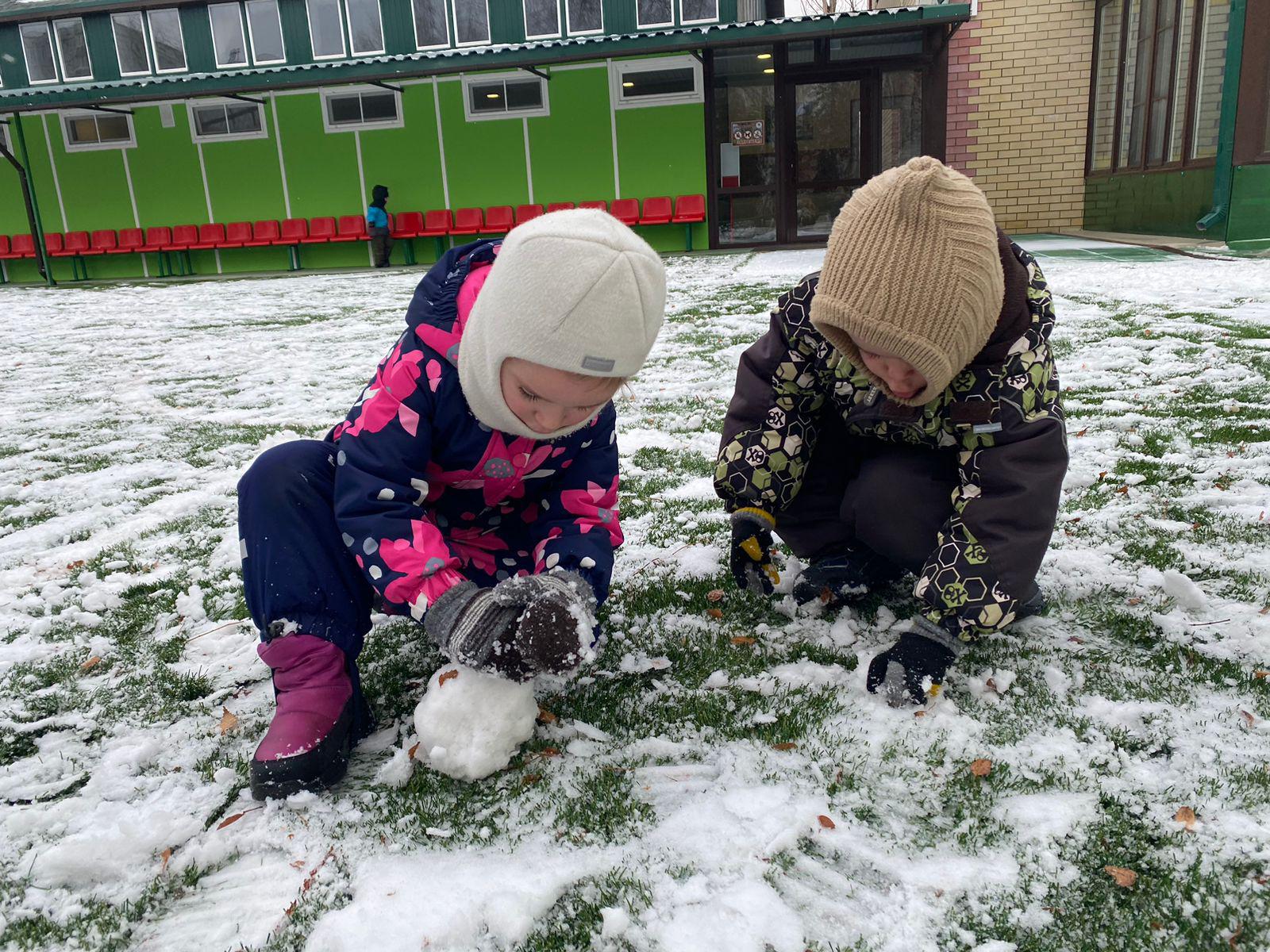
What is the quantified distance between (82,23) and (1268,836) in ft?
71.3

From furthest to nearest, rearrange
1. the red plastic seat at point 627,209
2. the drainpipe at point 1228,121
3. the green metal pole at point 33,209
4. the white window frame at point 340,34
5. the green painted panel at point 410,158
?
the white window frame at point 340,34
the green painted panel at point 410,158
the green metal pole at point 33,209
the red plastic seat at point 627,209
the drainpipe at point 1228,121

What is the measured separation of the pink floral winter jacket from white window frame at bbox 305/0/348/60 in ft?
55.7

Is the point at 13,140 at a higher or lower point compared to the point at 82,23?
lower

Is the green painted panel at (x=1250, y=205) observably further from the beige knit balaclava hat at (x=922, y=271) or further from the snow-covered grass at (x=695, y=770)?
the beige knit balaclava hat at (x=922, y=271)

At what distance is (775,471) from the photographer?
2.01 m

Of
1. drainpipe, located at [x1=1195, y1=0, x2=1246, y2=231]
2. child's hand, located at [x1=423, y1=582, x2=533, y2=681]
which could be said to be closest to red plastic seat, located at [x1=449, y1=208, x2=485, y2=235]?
drainpipe, located at [x1=1195, y1=0, x2=1246, y2=231]

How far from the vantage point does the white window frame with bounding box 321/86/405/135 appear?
49.6 feet

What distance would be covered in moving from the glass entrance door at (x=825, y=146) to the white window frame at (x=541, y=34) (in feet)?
15.1

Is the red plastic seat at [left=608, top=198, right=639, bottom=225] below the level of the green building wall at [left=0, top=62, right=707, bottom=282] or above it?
below

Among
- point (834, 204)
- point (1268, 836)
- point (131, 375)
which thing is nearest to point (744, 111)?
point (834, 204)

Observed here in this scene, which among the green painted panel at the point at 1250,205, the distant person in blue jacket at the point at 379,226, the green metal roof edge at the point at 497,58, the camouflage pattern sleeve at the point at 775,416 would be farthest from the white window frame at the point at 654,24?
the camouflage pattern sleeve at the point at 775,416

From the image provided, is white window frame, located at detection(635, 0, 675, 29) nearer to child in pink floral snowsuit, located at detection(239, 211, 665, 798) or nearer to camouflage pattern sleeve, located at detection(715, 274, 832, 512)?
camouflage pattern sleeve, located at detection(715, 274, 832, 512)

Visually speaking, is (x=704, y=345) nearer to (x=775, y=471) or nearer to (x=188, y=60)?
(x=775, y=471)

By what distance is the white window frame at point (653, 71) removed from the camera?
1394 cm
